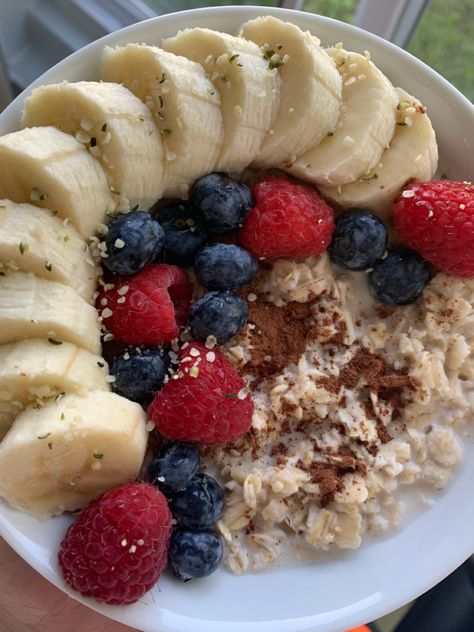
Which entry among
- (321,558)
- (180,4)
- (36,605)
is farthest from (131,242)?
(180,4)

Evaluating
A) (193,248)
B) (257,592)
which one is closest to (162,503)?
(257,592)

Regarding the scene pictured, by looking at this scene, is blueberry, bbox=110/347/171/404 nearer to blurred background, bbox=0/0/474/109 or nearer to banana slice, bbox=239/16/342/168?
banana slice, bbox=239/16/342/168

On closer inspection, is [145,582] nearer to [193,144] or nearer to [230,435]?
[230,435]

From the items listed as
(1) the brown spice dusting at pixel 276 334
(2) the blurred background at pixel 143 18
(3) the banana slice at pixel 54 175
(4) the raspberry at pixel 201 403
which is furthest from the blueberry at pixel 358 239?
(2) the blurred background at pixel 143 18

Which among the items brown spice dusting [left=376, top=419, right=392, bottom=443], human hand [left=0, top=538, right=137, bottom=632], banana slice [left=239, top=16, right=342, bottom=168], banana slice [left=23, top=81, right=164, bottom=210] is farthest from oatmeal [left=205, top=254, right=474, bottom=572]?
human hand [left=0, top=538, right=137, bottom=632]

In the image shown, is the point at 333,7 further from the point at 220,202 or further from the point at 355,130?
the point at 220,202

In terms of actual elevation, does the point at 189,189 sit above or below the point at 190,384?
above
